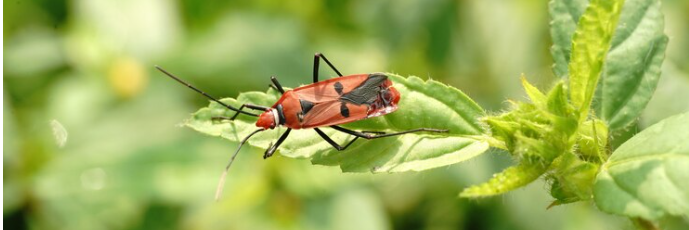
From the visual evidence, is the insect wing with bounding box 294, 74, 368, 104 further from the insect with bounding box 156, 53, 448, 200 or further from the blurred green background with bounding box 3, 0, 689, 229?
the blurred green background with bounding box 3, 0, 689, 229

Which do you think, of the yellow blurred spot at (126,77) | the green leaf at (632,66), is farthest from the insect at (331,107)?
the yellow blurred spot at (126,77)

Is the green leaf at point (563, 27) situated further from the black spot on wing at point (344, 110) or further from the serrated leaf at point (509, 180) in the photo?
the black spot on wing at point (344, 110)

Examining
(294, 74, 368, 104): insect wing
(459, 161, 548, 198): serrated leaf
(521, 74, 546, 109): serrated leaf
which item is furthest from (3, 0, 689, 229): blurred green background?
(459, 161, 548, 198): serrated leaf

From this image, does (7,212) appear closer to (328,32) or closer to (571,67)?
(328,32)

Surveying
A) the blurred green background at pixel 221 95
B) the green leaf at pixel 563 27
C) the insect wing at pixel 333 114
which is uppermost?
the green leaf at pixel 563 27

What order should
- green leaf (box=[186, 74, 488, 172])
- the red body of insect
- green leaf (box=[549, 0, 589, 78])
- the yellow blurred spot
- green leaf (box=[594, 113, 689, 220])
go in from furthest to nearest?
the yellow blurred spot
the red body of insect
green leaf (box=[549, 0, 589, 78])
green leaf (box=[186, 74, 488, 172])
green leaf (box=[594, 113, 689, 220])

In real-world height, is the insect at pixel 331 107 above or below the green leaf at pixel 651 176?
below

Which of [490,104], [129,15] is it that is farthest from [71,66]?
[490,104]

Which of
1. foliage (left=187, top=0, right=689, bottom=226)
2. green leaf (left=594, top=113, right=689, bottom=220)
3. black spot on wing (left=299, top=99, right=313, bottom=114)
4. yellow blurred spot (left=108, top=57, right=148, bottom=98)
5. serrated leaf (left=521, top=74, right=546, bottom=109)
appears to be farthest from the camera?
yellow blurred spot (left=108, top=57, right=148, bottom=98)
